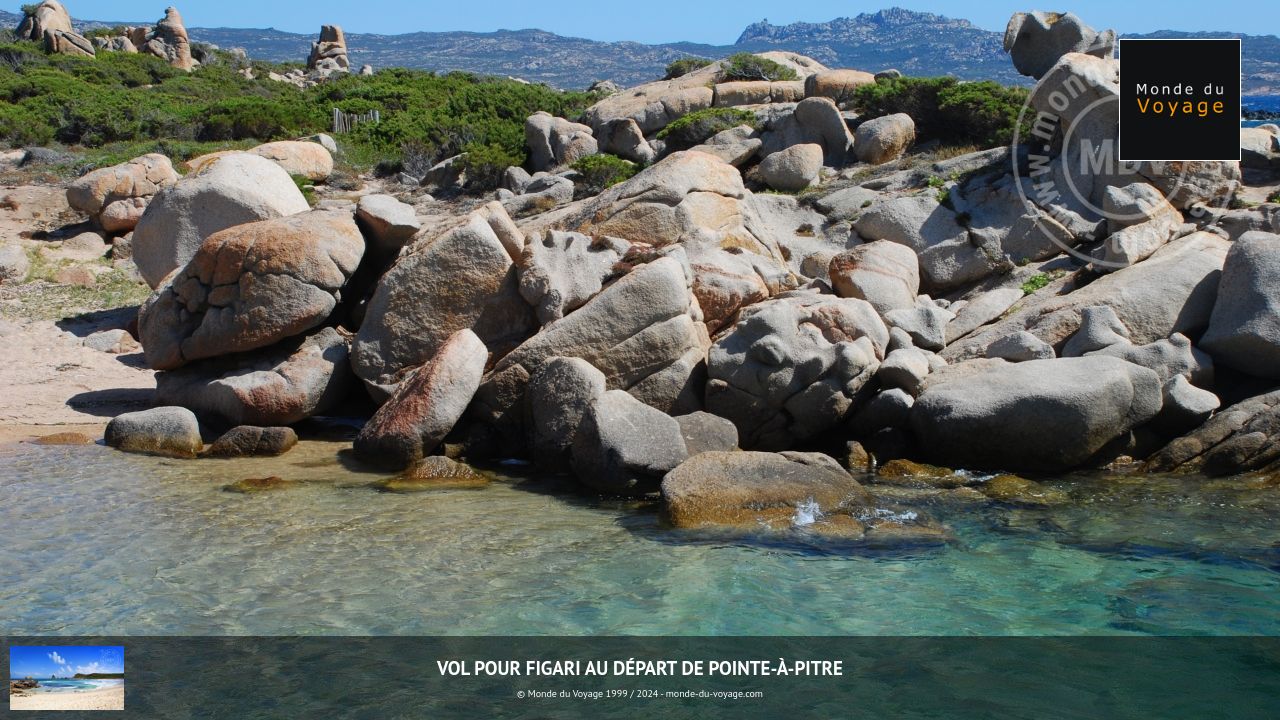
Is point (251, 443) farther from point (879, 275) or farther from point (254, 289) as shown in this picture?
point (879, 275)

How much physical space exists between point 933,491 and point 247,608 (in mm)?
6264

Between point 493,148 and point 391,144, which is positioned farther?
point 391,144

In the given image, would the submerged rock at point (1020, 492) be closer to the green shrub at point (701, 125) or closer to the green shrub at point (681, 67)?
the green shrub at point (701, 125)

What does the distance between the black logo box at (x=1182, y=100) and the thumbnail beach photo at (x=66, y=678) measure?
44.6 feet

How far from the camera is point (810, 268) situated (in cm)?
1599

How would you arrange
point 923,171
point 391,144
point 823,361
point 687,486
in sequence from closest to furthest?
point 687,486
point 823,361
point 923,171
point 391,144

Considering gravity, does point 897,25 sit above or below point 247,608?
above

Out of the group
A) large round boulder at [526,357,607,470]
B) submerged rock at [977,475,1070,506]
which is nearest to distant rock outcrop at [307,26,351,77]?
large round boulder at [526,357,607,470]

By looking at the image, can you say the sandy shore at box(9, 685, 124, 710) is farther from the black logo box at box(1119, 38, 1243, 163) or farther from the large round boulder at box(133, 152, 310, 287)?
the black logo box at box(1119, 38, 1243, 163)

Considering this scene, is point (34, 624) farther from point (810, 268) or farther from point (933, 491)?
point (810, 268)

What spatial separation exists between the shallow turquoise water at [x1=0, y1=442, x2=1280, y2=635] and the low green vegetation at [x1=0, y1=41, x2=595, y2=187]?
17.3 meters

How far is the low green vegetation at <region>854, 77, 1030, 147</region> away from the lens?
2023 cm

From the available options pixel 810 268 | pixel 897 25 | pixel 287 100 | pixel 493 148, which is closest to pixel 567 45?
pixel 897 25

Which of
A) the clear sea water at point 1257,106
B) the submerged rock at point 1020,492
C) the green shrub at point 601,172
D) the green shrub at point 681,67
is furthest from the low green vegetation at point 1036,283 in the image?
the green shrub at point 681,67
